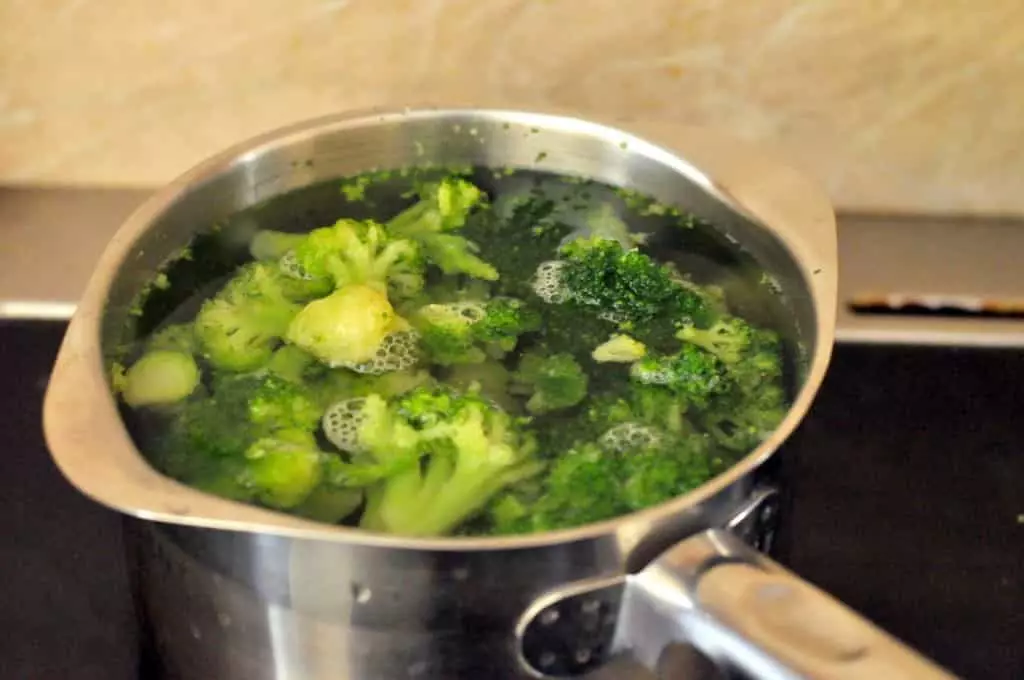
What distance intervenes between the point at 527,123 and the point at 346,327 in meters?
0.24

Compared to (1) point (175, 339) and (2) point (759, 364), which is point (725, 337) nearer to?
(2) point (759, 364)

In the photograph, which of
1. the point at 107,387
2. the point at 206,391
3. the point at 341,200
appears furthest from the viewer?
the point at 341,200

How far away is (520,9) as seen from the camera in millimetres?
900

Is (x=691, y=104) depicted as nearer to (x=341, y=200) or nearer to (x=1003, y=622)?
(x=341, y=200)

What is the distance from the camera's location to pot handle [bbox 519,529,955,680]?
1.47 feet

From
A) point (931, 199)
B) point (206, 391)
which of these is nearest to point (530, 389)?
point (206, 391)

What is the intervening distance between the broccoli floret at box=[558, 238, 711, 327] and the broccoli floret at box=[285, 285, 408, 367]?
0.13 m

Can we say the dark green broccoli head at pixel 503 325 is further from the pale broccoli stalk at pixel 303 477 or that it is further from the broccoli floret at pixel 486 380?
the pale broccoli stalk at pixel 303 477

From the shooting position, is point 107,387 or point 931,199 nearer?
point 107,387

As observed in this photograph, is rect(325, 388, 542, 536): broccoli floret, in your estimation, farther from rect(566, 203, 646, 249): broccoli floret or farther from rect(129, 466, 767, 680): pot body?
rect(566, 203, 646, 249): broccoli floret

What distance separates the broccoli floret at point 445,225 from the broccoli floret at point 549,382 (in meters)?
0.09

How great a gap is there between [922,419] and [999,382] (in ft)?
0.26

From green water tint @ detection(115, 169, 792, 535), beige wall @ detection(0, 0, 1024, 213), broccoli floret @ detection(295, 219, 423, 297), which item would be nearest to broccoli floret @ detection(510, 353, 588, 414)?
green water tint @ detection(115, 169, 792, 535)

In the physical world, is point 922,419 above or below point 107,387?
below
